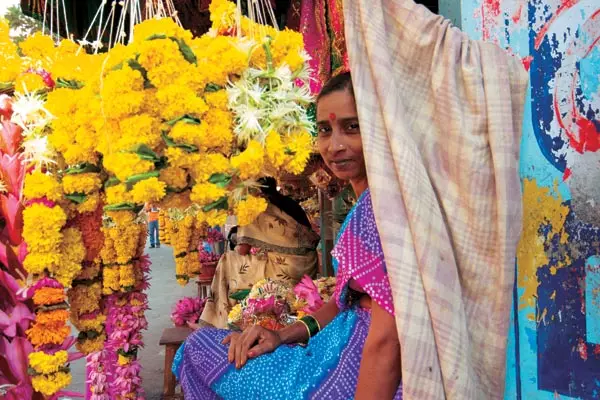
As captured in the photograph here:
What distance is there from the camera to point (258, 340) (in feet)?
5.41

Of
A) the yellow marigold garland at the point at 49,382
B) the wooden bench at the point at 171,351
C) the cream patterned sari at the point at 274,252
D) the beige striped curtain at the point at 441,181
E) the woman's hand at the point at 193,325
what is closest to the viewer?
the beige striped curtain at the point at 441,181

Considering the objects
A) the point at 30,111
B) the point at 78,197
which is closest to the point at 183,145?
the point at 78,197

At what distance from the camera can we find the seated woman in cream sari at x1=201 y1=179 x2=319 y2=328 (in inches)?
146

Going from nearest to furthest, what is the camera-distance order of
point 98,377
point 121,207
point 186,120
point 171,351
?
point 186,120 < point 121,207 < point 98,377 < point 171,351

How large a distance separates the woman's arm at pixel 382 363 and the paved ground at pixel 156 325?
3640 mm

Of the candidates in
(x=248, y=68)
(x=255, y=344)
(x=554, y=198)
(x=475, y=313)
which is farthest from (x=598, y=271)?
(x=248, y=68)

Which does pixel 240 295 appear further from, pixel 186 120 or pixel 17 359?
pixel 186 120

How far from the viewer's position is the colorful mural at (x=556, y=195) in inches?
62.0

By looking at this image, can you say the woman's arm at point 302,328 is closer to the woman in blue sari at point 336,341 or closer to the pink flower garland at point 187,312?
the woman in blue sari at point 336,341

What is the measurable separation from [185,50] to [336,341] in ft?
3.21

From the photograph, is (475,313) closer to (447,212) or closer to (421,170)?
(447,212)

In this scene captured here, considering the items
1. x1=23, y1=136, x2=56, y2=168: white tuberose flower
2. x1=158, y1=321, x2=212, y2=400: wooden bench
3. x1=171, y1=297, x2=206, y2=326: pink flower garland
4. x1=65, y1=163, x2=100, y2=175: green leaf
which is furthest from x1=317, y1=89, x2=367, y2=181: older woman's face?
x1=171, y1=297, x2=206, y2=326: pink flower garland

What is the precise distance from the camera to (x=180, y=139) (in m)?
1.48

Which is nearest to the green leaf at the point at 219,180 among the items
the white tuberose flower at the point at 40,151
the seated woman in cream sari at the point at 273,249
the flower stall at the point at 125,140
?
the flower stall at the point at 125,140
